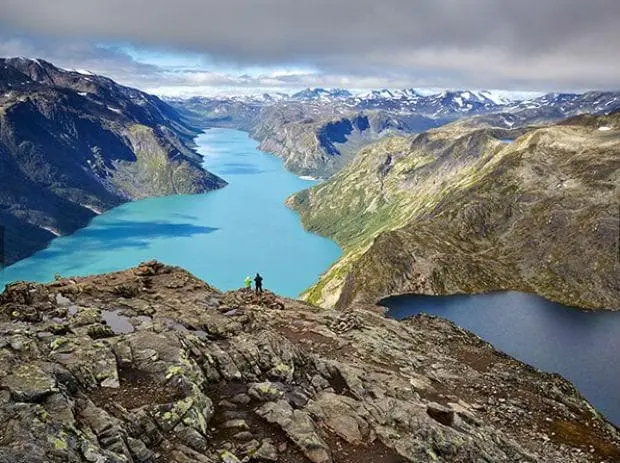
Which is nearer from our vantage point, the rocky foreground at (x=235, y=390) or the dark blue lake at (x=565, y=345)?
the rocky foreground at (x=235, y=390)

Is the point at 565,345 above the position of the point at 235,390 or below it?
below

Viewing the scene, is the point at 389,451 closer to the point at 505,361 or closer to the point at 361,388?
the point at 361,388

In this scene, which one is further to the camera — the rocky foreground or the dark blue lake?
the dark blue lake

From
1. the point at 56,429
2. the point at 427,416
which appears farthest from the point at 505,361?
the point at 56,429

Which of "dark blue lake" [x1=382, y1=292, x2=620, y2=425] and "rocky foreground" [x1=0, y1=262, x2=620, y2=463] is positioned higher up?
"rocky foreground" [x1=0, y1=262, x2=620, y2=463]

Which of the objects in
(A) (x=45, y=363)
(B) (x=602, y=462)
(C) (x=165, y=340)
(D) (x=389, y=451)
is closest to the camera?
(A) (x=45, y=363)

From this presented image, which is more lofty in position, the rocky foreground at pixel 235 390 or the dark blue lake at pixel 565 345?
the rocky foreground at pixel 235 390

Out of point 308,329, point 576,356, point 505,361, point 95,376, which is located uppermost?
point 95,376

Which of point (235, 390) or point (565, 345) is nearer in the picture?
point (235, 390)
